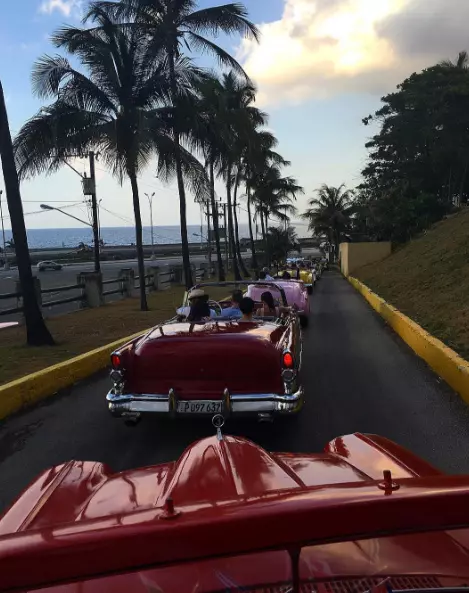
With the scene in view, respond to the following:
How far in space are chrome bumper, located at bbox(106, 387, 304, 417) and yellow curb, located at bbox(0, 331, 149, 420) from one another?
2077mm

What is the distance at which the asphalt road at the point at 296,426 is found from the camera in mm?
4973

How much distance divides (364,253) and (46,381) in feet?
122

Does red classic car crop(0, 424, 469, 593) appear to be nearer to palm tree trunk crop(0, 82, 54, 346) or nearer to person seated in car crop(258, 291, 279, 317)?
person seated in car crop(258, 291, 279, 317)

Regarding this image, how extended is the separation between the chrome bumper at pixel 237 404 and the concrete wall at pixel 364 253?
36307 millimetres

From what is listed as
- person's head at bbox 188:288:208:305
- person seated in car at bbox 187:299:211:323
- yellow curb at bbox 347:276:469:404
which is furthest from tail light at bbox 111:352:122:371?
yellow curb at bbox 347:276:469:404

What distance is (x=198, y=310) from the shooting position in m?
7.11

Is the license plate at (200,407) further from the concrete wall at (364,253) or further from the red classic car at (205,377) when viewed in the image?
the concrete wall at (364,253)

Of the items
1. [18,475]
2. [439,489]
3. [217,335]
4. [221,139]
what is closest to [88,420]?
[18,475]

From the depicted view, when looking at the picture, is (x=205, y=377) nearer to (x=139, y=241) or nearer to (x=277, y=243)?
(x=139, y=241)

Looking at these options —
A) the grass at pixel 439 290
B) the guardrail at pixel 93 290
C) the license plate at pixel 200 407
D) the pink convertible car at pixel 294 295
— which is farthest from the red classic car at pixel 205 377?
the guardrail at pixel 93 290

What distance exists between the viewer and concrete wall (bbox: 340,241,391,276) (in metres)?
40.3

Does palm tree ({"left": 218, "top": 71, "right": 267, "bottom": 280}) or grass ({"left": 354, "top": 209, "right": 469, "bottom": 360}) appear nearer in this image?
grass ({"left": 354, "top": 209, "right": 469, "bottom": 360})

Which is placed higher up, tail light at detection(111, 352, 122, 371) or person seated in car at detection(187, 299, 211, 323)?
person seated in car at detection(187, 299, 211, 323)

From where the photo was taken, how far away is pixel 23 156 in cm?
1375
